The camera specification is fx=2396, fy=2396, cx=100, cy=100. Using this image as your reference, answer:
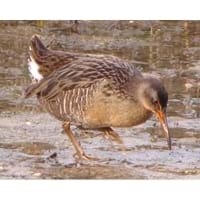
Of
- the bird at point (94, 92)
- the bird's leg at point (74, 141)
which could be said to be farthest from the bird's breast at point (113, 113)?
the bird's leg at point (74, 141)

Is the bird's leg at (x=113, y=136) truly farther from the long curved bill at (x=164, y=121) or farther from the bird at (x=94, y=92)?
the long curved bill at (x=164, y=121)

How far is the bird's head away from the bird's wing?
96 millimetres

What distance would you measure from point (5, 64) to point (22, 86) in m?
0.12

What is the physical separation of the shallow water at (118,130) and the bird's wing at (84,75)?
0.41 feet

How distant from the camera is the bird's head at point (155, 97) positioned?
402 inches

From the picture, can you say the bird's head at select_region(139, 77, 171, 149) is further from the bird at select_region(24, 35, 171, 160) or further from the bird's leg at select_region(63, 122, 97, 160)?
the bird's leg at select_region(63, 122, 97, 160)

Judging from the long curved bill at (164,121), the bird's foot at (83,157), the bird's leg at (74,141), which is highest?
the long curved bill at (164,121)

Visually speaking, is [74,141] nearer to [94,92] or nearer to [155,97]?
[94,92]

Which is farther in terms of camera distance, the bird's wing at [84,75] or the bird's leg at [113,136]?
the bird's leg at [113,136]
